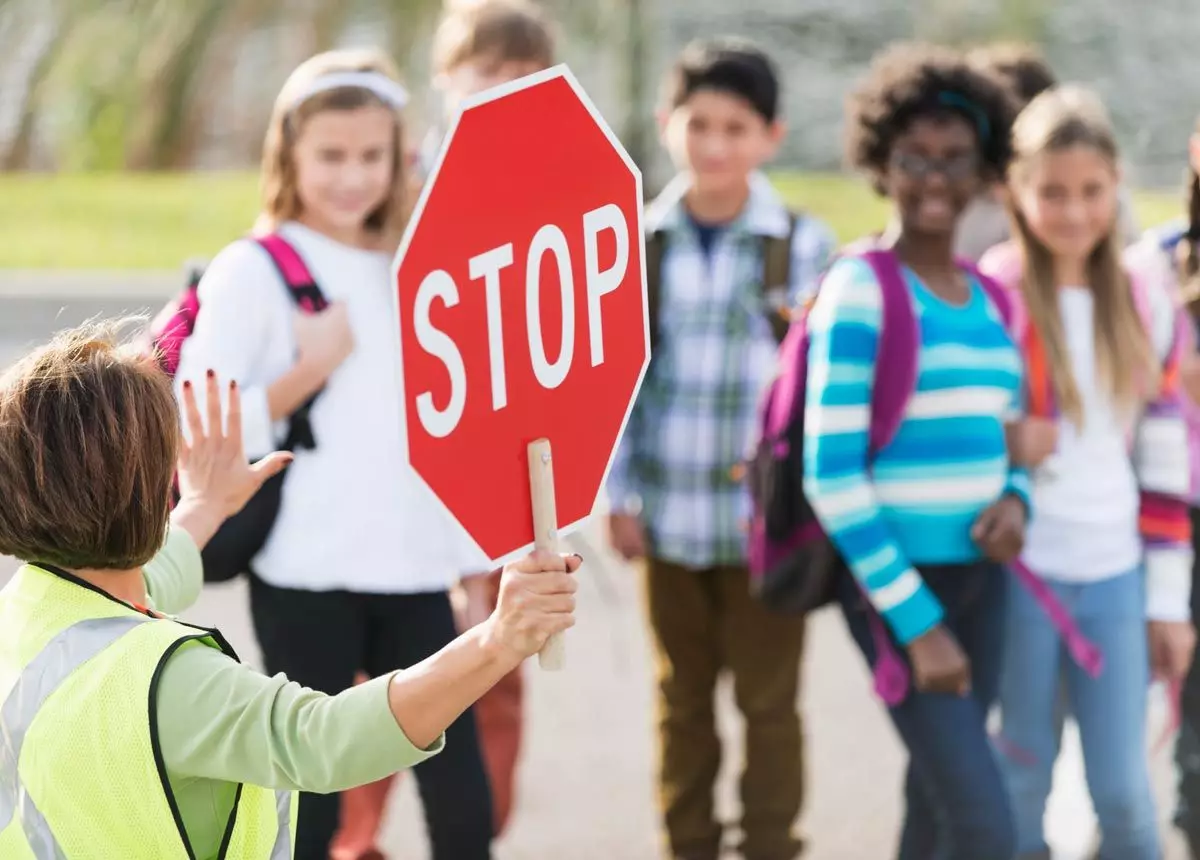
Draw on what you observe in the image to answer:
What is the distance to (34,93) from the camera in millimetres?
13430

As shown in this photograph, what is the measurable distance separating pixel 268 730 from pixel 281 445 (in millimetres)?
1647

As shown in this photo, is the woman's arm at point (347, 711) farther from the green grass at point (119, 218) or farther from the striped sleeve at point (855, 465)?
the green grass at point (119, 218)

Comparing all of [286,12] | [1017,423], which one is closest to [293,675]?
[1017,423]

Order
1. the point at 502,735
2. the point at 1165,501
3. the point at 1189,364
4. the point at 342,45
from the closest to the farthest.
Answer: the point at 1165,501
the point at 1189,364
the point at 502,735
the point at 342,45

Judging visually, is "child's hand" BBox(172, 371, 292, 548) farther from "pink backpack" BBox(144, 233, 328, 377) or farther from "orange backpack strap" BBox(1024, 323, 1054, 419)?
"orange backpack strap" BBox(1024, 323, 1054, 419)

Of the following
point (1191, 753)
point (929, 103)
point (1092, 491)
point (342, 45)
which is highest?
point (342, 45)

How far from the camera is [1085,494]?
150 inches

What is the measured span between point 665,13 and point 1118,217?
10802 millimetres

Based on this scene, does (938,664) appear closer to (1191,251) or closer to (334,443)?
(334,443)

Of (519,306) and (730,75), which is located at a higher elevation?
(730,75)

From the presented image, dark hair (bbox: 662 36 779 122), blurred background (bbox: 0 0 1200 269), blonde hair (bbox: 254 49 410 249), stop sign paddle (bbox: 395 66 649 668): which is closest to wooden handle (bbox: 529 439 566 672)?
stop sign paddle (bbox: 395 66 649 668)

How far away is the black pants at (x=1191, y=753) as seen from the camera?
419cm

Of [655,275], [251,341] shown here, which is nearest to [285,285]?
[251,341]

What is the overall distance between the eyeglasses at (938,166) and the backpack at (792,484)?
7.0 inches
